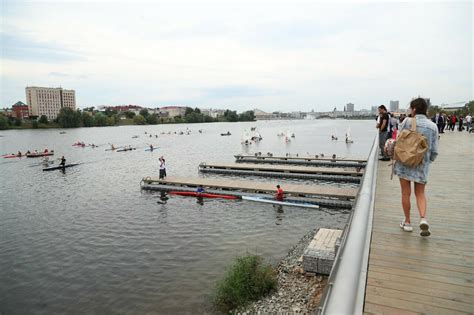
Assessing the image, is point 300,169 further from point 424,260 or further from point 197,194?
point 424,260

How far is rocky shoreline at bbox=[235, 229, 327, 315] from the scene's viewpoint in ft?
34.7

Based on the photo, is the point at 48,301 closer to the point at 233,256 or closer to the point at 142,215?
the point at 233,256

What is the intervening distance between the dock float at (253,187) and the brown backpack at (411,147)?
18.7 meters

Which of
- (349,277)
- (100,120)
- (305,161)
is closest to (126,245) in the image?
(349,277)

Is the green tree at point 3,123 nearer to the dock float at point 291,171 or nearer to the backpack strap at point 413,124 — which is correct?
the dock float at point 291,171

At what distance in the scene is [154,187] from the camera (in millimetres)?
31703

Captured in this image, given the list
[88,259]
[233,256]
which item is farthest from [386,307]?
[88,259]

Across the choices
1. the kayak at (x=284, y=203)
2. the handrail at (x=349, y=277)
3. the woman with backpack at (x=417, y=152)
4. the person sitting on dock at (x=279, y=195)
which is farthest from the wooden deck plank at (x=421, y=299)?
the person sitting on dock at (x=279, y=195)

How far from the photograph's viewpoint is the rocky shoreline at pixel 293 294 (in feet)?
34.7

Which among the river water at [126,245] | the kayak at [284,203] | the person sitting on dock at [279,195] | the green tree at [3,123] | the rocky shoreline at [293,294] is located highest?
the green tree at [3,123]

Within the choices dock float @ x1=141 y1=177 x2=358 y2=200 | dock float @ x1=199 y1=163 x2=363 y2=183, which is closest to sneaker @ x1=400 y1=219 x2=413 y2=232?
dock float @ x1=141 y1=177 x2=358 y2=200

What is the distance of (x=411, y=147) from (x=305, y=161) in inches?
1597

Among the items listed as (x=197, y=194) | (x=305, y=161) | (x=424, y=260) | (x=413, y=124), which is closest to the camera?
(x=424, y=260)

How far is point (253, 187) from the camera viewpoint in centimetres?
2809
